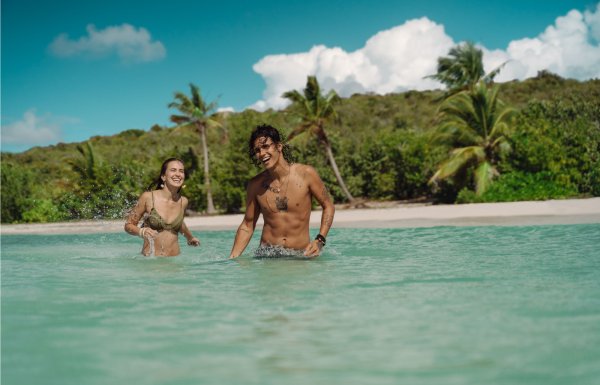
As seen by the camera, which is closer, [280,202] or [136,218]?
[280,202]

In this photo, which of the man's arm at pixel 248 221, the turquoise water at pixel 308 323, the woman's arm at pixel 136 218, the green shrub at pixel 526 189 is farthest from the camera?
the green shrub at pixel 526 189

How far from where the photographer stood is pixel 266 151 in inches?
223

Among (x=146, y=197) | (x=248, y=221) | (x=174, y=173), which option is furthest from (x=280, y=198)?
(x=146, y=197)

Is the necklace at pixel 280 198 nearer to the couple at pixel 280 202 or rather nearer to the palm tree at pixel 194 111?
the couple at pixel 280 202

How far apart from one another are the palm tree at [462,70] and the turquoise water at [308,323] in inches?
890

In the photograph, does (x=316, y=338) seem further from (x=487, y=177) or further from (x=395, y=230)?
(x=487, y=177)

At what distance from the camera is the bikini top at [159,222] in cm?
670

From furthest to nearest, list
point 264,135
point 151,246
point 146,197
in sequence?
1. point 151,246
2. point 146,197
3. point 264,135

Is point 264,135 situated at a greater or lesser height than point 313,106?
lesser

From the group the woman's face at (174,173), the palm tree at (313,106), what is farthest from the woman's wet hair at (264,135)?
the palm tree at (313,106)

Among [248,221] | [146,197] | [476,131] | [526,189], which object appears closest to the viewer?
[248,221]

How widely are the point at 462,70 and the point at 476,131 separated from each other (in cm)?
635

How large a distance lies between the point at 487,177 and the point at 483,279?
668 inches

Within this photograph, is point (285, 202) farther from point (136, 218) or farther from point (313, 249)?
point (136, 218)
